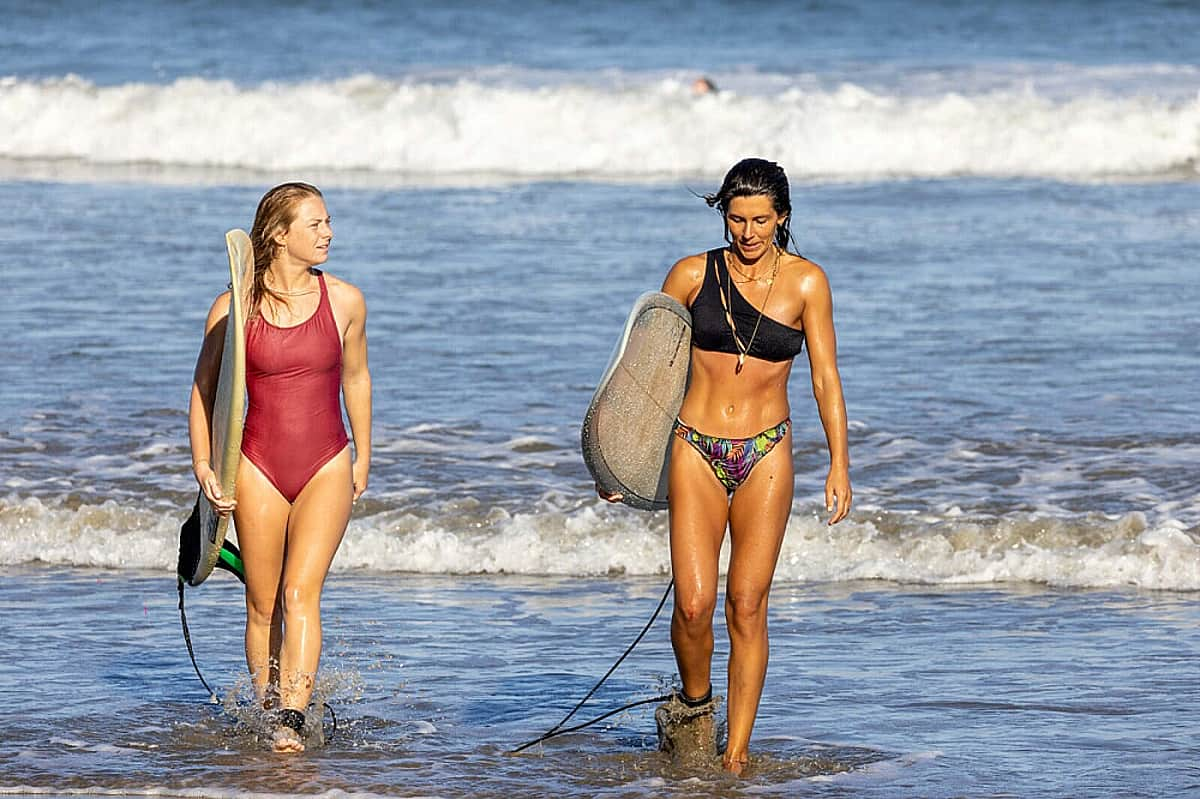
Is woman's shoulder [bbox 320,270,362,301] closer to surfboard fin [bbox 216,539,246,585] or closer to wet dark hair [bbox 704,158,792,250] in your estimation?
surfboard fin [bbox 216,539,246,585]

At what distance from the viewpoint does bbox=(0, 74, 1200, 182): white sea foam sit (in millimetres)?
23297

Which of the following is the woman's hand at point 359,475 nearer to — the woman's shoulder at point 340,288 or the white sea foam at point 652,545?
the woman's shoulder at point 340,288

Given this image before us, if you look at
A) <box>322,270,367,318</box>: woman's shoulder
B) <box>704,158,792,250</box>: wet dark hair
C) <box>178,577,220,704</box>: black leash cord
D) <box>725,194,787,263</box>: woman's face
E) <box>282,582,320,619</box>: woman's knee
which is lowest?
<box>178,577,220,704</box>: black leash cord

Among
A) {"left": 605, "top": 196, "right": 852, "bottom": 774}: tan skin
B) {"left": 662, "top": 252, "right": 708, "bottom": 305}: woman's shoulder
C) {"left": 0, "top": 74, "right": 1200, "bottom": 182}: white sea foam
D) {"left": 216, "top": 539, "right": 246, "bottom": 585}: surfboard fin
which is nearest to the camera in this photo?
{"left": 605, "top": 196, "right": 852, "bottom": 774}: tan skin

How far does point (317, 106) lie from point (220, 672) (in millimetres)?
20438

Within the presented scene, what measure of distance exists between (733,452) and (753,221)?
26.7 inches

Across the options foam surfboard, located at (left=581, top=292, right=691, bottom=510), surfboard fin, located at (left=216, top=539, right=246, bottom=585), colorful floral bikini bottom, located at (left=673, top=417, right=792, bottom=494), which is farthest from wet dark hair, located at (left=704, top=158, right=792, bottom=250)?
surfboard fin, located at (left=216, top=539, right=246, bottom=585)

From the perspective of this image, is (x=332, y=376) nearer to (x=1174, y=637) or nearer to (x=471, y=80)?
(x=1174, y=637)

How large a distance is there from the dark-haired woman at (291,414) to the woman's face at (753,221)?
3.86ft

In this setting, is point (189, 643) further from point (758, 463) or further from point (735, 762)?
point (758, 463)

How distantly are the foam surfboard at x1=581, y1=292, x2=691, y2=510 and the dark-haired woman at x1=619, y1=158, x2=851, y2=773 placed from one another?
14cm

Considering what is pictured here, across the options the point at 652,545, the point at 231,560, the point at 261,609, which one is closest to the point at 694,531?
the point at 261,609

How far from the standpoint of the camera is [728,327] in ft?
18.0

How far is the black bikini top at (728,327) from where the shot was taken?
5.47 metres
